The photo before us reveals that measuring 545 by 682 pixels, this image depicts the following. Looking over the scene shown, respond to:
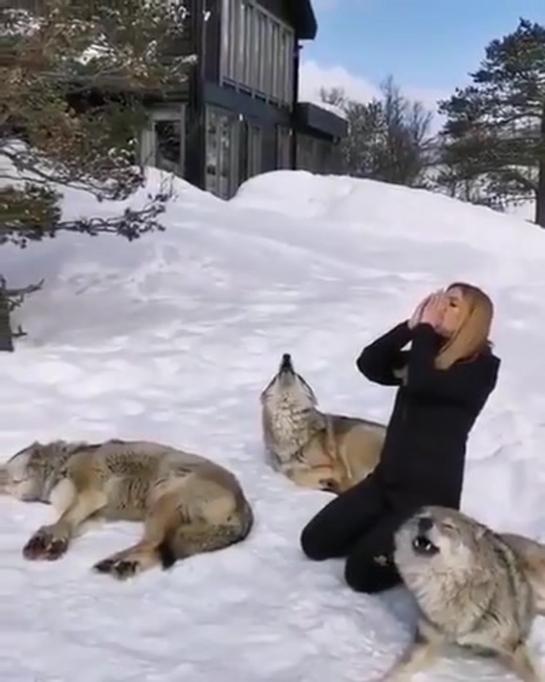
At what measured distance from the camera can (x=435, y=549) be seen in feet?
12.4

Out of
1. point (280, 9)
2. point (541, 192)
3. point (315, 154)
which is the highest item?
point (280, 9)

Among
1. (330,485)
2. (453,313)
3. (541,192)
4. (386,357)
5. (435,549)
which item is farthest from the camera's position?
(541,192)

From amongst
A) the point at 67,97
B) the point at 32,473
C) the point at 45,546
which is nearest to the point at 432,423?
the point at 45,546

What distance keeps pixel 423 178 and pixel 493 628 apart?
28.3m

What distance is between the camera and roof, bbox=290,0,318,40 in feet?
93.6

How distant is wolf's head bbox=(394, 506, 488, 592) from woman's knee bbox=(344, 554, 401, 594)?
522 millimetres

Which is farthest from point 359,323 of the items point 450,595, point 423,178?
point 423,178

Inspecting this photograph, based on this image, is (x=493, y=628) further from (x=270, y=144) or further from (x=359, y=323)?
(x=270, y=144)

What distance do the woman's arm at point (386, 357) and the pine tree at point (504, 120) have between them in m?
20.5

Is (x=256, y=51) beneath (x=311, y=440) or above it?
above

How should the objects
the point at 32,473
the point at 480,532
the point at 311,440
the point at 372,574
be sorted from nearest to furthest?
the point at 480,532 < the point at 372,574 < the point at 32,473 < the point at 311,440

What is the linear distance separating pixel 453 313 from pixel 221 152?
18876 millimetres

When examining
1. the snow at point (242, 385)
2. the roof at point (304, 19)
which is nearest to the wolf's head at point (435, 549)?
the snow at point (242, 385)

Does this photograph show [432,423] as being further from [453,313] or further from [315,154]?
[315,154]
